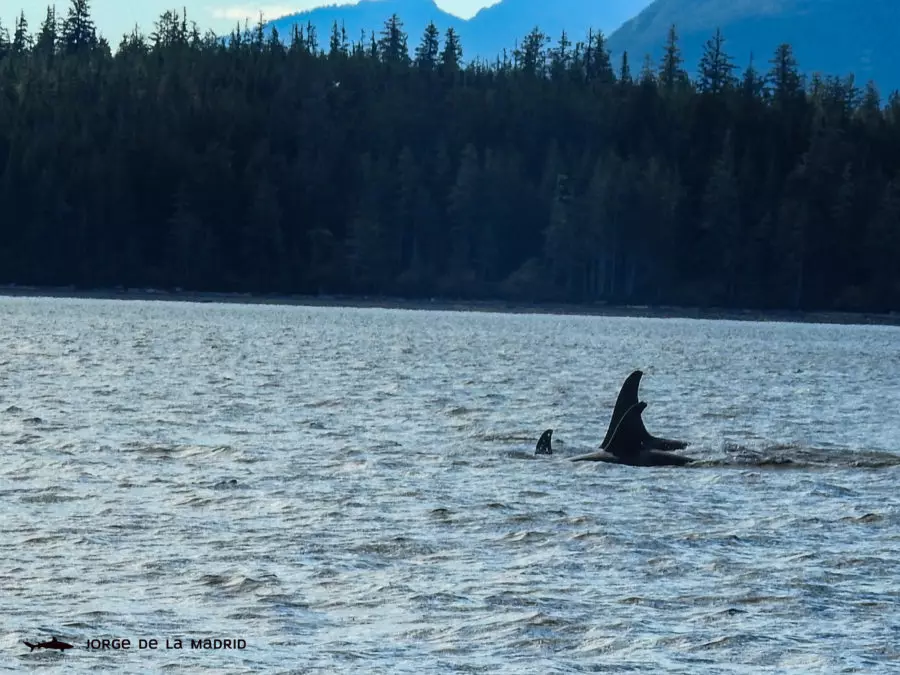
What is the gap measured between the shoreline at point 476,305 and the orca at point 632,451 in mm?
125129

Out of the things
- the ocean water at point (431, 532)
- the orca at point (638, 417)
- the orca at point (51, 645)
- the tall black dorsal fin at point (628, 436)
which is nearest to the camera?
the orca at point (51, 645)

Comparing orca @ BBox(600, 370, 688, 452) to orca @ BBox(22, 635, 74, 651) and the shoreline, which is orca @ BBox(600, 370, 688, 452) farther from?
the shoreline

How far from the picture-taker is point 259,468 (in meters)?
27.7

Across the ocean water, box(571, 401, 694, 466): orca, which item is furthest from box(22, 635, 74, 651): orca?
box(571, 401, 694, 466): orca

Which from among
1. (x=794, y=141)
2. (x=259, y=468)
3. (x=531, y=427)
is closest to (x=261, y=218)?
(x=794, y=141)

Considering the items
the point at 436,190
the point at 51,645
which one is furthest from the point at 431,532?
the point at 436,190

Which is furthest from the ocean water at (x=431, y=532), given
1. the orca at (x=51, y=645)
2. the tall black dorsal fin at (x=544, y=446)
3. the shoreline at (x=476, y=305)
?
the shoreline at (x=476, y=305)

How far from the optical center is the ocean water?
15.2 m

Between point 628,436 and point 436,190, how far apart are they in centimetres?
14697

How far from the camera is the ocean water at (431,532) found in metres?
15.2

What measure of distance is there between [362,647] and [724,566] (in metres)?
5.98

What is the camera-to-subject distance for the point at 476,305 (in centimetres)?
15888

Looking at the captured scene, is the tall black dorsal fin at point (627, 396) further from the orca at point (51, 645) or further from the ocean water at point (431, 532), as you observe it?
the orca at point (51, 645)

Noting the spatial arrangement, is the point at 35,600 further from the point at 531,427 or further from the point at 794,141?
the point at 794,141
